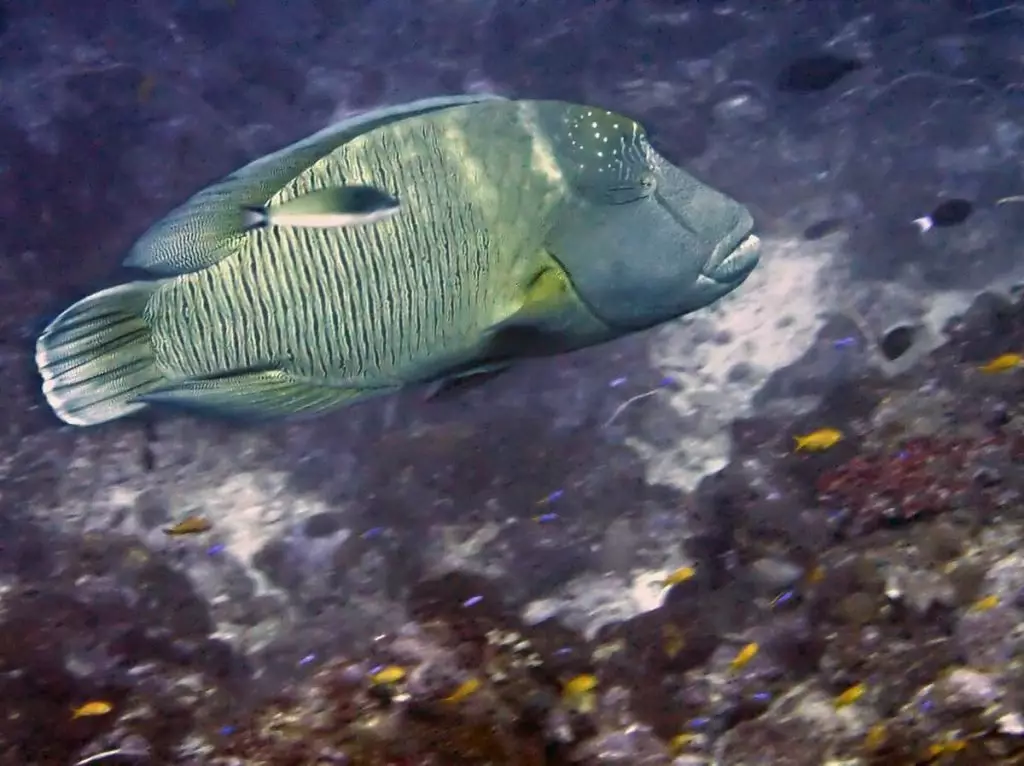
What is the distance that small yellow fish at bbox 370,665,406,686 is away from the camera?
11.8ft

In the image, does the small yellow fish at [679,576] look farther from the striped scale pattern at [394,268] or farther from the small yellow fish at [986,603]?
the striped scale pattern at [394,268]

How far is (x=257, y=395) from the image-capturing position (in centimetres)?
210

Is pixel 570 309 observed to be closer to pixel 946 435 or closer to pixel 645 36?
pixel 946 435

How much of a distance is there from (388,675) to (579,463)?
174 centimetres

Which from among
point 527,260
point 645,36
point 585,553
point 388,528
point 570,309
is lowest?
point 585,553

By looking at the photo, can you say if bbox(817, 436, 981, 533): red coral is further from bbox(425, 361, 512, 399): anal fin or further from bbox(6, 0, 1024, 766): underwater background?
bbox(425, 361, 512, 399): anal fin

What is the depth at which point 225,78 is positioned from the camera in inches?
257

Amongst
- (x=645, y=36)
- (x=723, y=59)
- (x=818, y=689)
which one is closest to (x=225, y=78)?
(x=645, y=36)

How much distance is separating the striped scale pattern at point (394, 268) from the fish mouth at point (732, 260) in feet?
1.50

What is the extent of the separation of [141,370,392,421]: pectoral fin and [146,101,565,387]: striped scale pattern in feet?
0.13

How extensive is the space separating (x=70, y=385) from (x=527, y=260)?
128 cm

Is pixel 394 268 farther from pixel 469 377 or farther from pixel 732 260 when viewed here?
pixel 732 260

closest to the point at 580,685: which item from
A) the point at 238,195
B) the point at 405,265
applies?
the point at 405,265

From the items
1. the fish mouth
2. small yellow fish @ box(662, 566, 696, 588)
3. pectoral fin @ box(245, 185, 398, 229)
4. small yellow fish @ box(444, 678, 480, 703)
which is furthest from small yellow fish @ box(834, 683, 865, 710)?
pectoral fin @ box(245, 185, 398, 229)
